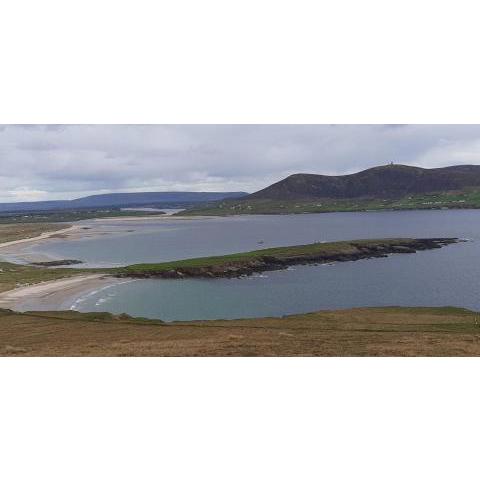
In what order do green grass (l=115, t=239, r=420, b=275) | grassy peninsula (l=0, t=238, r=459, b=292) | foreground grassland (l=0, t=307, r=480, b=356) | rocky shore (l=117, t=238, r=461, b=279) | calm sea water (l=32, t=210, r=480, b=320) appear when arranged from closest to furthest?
1. foreground grassland (l=0, t=307, r=480, b=356)
2. calm sea water (l=32, t=210, r=480, b=320)
3. grassy peninsula (l=0, t=238, r=459, b=292)
4. rocky shore (l=117, t=238, r=461, b=279)
5. green grass (l=115, t=239, r=420, b=275)

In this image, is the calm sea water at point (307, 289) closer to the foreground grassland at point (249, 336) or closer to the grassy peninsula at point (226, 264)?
the grassy peninsula at point (226, 264)

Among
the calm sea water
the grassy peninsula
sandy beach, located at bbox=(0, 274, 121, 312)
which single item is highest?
the grassy peninsula

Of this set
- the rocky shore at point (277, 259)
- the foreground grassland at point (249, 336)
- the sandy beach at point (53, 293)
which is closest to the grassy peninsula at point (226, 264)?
the rocky shore at point (277, 259)

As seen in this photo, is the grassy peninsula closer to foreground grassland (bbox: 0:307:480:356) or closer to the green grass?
the green grass

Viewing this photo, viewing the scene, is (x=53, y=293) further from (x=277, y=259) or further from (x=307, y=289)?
(x=277, y=259)

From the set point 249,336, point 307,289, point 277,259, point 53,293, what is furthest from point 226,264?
point 249,336

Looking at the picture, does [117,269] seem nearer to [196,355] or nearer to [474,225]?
[196,355]

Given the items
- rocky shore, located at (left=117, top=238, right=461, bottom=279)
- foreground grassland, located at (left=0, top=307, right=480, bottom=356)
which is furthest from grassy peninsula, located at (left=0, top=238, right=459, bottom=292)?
foreground grassland, located at (left=0, top=307, right=480, bottom=356)
